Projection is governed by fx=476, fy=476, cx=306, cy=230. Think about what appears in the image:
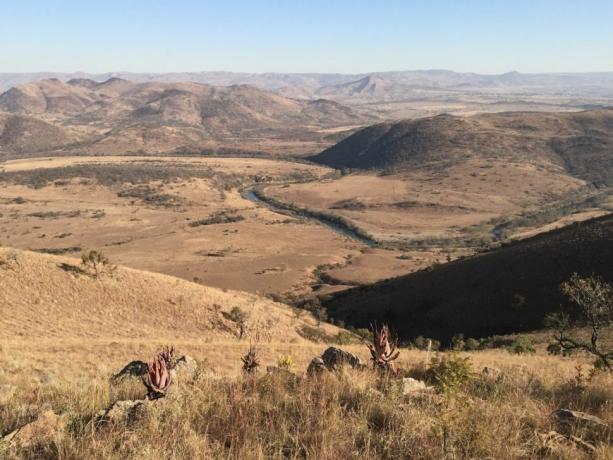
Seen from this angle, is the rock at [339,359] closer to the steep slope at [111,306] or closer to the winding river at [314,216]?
the steep slope at [111,306]

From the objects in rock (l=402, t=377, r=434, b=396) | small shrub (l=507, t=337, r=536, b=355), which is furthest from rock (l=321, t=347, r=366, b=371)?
small shrub (l=507, t=337, r=536, b=355)

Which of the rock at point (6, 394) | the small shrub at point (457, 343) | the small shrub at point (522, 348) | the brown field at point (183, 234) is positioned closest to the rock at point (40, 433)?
the rock at point (6, 394)

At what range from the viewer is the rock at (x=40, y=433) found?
15.8ft

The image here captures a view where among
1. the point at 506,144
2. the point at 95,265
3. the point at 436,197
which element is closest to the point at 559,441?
the point at 95,265

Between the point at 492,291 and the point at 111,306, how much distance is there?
28258 mm

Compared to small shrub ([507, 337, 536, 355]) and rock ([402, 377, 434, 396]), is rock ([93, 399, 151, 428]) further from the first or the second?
small shrub ([507, 337, 536, 355])

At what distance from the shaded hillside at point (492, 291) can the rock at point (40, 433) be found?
104 ft

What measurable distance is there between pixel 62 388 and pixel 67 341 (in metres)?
14.1

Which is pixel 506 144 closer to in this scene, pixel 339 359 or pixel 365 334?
pixel 365 334

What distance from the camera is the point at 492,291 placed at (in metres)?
38.2

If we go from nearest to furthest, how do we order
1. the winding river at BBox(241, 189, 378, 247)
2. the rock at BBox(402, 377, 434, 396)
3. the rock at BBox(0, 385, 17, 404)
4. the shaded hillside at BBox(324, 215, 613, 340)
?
the rock at BBox(0, 385, 17, 404) < the rock at BBox(402, 377, 434, 396) < the shaded hillside at BBox(324, 215, 613, 340) < the winding river at BBox(241, 189, 378, 247)

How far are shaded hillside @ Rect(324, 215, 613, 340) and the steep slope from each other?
989cm

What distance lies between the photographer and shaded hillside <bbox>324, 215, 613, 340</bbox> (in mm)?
34375

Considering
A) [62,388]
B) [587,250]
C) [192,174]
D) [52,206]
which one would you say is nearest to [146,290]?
[62,388]
